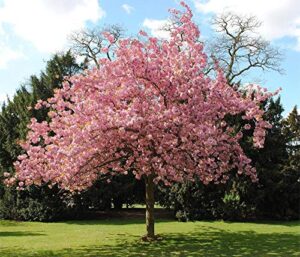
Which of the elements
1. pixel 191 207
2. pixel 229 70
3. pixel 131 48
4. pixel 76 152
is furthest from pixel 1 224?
pixel 229 70

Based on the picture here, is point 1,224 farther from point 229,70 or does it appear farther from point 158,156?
point 229,70

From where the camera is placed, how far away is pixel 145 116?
13516 mm

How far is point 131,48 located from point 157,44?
1.12 m

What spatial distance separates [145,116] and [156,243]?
5080mm

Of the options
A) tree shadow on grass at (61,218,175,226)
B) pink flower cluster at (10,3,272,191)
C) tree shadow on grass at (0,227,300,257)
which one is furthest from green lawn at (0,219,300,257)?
pink flower cluster at (10,3,272,191)

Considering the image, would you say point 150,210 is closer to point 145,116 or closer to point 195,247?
point 195,247

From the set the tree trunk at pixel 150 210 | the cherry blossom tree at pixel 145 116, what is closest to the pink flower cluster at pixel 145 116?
the cherry blossom tree at pixel 145 116

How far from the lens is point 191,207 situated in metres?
23.8

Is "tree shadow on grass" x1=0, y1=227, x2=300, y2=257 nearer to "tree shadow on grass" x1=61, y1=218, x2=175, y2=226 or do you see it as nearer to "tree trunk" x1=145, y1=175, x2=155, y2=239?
"tree trunk" x1=145, y1=175, x2=155, y2=239

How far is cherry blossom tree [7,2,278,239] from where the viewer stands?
44.5 ft

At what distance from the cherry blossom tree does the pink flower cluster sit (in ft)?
0.11

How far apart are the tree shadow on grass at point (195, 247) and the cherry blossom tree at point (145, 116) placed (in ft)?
8.22

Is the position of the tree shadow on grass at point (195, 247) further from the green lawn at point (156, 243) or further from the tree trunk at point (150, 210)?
the tree trunk at point (150, 210)

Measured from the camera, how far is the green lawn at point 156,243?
13872mm
